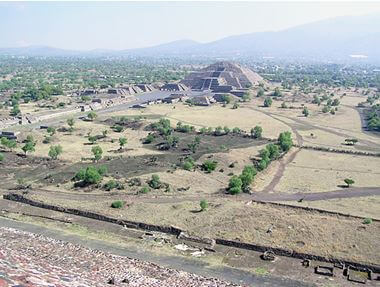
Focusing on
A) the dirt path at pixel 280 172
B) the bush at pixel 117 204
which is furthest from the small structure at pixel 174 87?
the bush at pixel 117 204

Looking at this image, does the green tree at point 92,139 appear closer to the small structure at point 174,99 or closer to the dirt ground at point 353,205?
the dirt ground at point 353,205

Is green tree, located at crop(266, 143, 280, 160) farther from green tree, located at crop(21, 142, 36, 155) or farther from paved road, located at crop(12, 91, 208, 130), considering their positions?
paved road, located at crop(12, 91, 208, 130)

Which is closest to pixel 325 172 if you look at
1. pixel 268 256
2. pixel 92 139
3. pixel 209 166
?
pixel 209 166

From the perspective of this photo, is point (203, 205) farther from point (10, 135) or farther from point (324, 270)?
point (10, 135)

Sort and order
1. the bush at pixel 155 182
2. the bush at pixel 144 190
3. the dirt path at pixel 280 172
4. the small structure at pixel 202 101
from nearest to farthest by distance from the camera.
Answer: the bush at pixel 144 190
the bush at pixel 155 182
the dirt path at pixel 280 172
the small structure at pixel 202 101

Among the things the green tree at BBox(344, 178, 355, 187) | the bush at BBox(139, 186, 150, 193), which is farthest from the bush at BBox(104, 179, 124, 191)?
the green tree at BBox(344, 178, 355, 187)

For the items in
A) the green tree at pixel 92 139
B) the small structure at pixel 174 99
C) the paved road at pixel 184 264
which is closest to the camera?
the paved road at pixel 184 264
